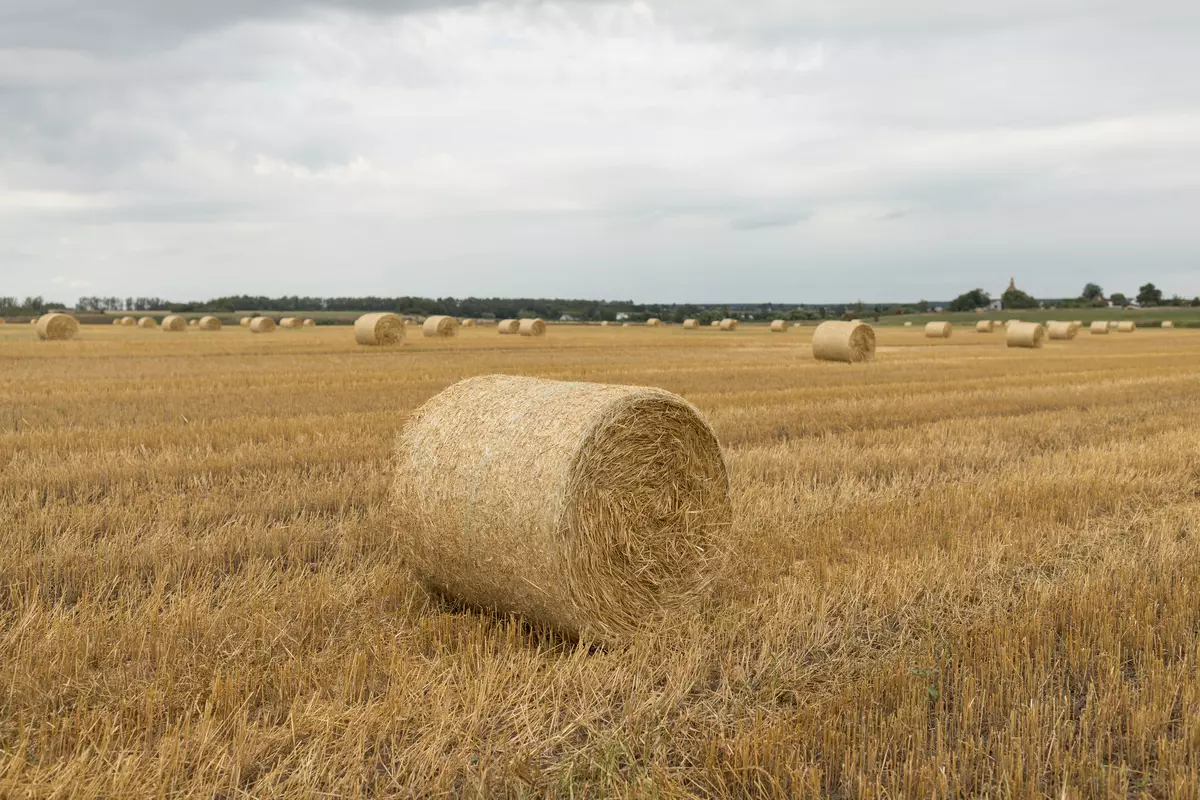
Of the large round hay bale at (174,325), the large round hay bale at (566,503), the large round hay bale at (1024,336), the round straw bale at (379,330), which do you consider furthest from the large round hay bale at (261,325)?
the large round hay bale at (566,503)

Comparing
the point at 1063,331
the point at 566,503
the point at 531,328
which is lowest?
the point at 566,503

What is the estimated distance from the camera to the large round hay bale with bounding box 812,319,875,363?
25.8 metres

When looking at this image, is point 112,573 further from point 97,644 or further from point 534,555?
point 534,555

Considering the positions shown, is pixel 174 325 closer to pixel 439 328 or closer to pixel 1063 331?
pixel 439 328

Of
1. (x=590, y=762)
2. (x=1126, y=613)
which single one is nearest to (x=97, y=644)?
(x=590, y=762)

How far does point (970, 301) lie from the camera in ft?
336

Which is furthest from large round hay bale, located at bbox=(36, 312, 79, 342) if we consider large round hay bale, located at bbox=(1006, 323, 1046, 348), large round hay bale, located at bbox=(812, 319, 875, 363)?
large round hay bale, located at bbox=(1006, 323, 1046, 348)

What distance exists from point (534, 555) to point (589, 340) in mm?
32928

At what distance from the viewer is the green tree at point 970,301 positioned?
336 ft

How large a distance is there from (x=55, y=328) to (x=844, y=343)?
2849 cm

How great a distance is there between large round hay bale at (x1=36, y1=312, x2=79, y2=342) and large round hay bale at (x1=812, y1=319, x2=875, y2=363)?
2716cm

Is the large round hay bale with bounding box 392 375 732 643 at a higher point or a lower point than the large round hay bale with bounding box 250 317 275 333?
A: lower

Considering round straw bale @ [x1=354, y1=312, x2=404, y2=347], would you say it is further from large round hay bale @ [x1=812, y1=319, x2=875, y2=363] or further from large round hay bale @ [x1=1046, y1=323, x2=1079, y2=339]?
large round hay bale @ [x1=1046, y1=323, x2=1079, y2=339]

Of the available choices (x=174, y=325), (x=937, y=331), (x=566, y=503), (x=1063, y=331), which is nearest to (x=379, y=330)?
(x=174, y=325)
